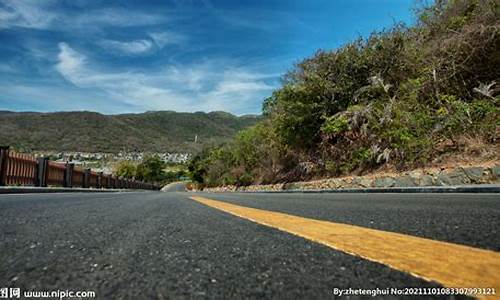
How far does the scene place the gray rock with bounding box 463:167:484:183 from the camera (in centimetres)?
998

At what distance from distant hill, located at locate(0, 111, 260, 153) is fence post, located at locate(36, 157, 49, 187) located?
5395 centimetres

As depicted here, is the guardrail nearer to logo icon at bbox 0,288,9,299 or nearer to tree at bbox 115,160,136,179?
logo icon at bbox 0,288,9,299

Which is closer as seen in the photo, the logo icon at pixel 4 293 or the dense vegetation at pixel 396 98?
the logo icon at pixel 4 293

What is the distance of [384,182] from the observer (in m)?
13.0

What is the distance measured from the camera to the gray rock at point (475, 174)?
9.98 metres

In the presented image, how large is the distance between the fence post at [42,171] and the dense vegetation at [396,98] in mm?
11079

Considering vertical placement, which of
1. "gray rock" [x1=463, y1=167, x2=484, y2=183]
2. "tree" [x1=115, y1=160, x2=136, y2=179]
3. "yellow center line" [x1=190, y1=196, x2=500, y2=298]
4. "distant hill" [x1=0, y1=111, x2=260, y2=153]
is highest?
"distant hill" [x1=0, y1=111, x2=260, y2=153]

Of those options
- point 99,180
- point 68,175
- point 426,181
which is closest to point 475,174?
point 426,181

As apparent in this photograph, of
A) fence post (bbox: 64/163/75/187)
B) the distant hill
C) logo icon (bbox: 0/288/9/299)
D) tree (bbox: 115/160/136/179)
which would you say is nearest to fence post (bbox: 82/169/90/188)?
fence post (bbox: 64/163/75/187)

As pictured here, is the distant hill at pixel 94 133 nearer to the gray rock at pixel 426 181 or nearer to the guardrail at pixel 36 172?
the guardrail at pixel 36 172

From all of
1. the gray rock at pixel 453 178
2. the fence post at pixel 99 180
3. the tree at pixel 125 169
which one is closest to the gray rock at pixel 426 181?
the gray rock at pixel 453 178

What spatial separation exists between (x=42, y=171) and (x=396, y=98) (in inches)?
585

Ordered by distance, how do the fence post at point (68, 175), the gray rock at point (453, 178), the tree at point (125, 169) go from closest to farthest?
1. the gray rock at point (453, 178)
2. the fence post at point (68, 175)
3. the tree at point (125, 169)

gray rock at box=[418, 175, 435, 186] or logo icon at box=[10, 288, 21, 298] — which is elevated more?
gray rock at box=[418, 175, 435, 186]
